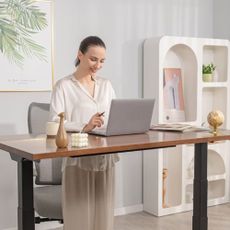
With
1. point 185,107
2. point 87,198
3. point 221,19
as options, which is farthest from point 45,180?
point 221,19

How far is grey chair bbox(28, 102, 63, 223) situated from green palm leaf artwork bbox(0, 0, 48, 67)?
21.8 inches

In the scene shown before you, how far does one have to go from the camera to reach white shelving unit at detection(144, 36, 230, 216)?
3.73 metres

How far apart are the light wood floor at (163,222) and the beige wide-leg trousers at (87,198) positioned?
1.06 metres

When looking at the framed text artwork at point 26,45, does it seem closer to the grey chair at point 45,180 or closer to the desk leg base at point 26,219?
the grey chair at point 45,180

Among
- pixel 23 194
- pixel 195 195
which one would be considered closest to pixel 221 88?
pixel 195 195

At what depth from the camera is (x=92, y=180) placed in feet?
7.80

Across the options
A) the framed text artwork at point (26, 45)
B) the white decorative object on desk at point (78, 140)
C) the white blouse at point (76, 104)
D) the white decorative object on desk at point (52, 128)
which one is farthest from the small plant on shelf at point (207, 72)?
the white decorative object on desk at point (78, 140)

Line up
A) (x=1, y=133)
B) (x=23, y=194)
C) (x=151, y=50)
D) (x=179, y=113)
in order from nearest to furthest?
(x=23, y=194) < (x=1, y=133) < (x=151, y=50) < (x=179, y=113)

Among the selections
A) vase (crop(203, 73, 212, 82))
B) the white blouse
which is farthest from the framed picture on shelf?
the white blouse

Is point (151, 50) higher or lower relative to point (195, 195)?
higher

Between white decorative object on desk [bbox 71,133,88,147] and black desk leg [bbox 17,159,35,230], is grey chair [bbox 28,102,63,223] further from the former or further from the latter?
white decorative object on desk [bbox 71,133,88,147]

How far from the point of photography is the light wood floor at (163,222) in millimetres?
3479

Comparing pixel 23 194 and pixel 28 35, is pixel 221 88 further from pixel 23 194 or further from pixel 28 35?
pixel 23 194

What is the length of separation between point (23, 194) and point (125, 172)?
1.95 metres
